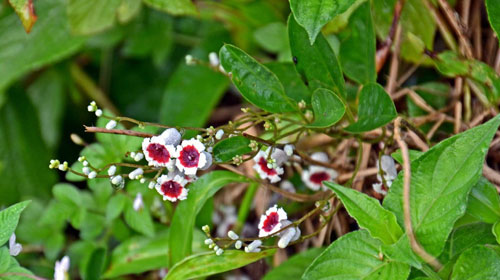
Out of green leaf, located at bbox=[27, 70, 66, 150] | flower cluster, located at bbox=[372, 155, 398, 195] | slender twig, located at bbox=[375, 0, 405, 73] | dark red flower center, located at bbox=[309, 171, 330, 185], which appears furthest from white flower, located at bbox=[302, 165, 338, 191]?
green leaf, located at bbox=[27, 70, 66, 150]

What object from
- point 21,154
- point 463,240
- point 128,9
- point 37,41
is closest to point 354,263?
point 463,240

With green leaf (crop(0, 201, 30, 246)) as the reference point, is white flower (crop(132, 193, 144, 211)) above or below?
below

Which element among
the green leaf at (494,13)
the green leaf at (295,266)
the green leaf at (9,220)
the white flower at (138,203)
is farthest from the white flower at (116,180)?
the green leaf at (494,13)

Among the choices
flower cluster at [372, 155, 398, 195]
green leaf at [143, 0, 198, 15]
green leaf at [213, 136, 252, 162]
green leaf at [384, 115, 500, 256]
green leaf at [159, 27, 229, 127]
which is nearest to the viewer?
green leaf at [384, 115, 500, 256]

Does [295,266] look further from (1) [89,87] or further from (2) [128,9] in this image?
(1) [89,87]

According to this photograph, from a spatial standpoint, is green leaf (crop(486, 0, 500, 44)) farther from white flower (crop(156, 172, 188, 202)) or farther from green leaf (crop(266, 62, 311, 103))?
white flower (crop(156, 172, 188, 202))

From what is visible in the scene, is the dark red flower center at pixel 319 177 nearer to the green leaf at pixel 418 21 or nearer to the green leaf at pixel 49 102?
the green leaf at pixel 418 21
